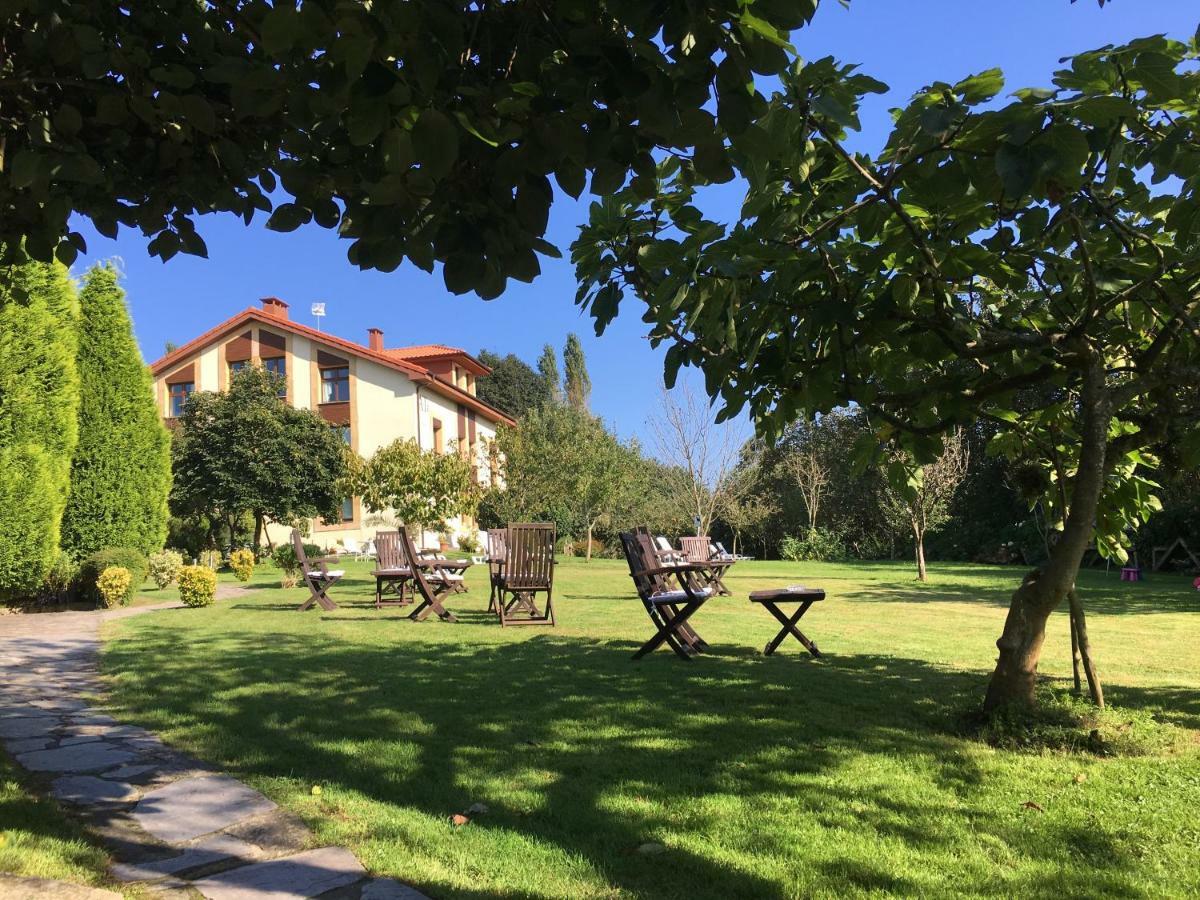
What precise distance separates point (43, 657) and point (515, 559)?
192 inches

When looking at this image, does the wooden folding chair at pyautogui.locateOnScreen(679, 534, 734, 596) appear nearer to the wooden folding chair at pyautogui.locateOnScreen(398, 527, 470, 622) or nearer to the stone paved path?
the wooden folding chair at pyautogui.locateOnScreen(398, 527, 470, 622)

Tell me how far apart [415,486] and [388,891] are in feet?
45.2

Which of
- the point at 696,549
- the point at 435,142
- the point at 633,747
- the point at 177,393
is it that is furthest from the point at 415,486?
the point at 177,393

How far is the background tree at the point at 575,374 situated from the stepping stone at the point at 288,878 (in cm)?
5153

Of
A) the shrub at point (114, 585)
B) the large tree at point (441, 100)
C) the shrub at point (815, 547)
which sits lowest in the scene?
the shrub at point (815, 547)

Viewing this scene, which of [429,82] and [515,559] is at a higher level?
[429,82]

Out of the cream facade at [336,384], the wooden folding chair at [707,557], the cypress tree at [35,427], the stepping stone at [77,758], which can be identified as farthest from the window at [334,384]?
the stepping stone at [77,758]

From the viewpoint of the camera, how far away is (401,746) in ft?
13.6

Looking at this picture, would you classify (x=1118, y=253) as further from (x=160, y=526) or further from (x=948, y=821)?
(x=160, y=526)

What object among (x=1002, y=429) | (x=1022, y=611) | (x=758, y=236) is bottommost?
(x=1022, y=611)

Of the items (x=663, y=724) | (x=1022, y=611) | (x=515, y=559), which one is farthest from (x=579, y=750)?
(x=515, y=559)

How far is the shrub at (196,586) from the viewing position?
12.0 m

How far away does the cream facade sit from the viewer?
29828 mm

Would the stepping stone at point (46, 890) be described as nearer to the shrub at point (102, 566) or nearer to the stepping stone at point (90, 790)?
the stepping stone at point (90, 790)
